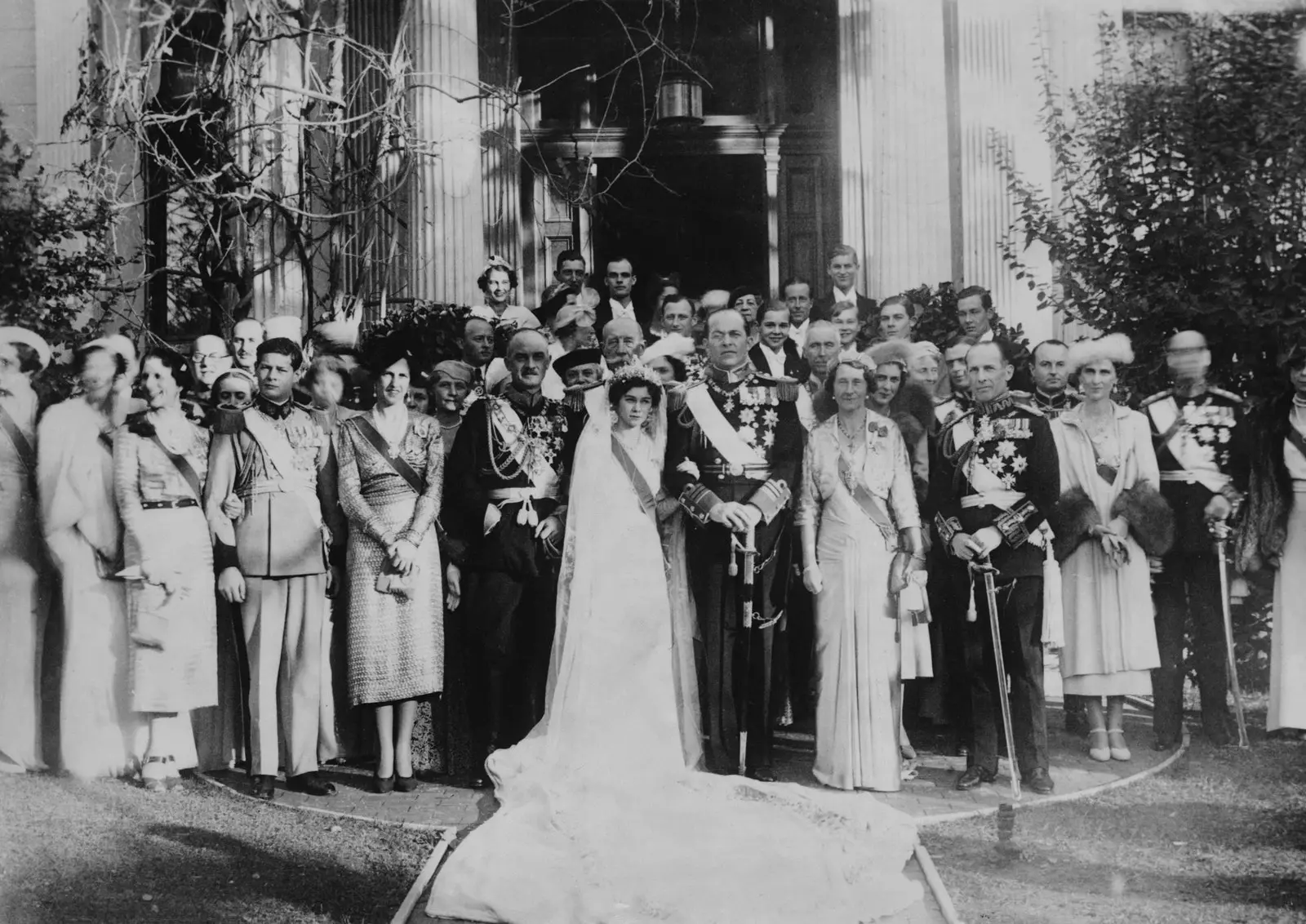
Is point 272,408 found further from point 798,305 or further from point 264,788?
point 798,305

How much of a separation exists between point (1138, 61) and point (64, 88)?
5418 mm

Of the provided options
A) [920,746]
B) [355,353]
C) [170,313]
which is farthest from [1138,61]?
[170,313]

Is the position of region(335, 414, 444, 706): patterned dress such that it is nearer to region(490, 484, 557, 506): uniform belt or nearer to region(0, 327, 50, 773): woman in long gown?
region(490, 484, 557, 506): uniform belt

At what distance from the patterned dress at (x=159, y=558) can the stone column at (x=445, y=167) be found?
350cm

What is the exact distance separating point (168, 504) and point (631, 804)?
2333 millimetres

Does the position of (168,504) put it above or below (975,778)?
above

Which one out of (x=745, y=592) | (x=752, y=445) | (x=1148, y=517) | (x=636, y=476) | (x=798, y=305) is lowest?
(x=745, y=592)

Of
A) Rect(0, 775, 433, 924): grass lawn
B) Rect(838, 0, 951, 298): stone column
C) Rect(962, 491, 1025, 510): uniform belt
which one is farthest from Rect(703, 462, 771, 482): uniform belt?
Rect(838, 0, 951, 298): stone column

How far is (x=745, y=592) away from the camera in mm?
5922

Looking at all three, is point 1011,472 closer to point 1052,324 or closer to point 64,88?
point 1052,324

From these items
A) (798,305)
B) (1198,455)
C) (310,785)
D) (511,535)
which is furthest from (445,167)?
(1198,455)

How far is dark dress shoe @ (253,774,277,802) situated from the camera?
5.73 meters

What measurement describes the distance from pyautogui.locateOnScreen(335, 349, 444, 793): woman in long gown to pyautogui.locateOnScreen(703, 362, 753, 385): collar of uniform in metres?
1.25

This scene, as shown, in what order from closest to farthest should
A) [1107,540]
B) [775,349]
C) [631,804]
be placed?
[631,804] → [1107,540] → [775,349]
